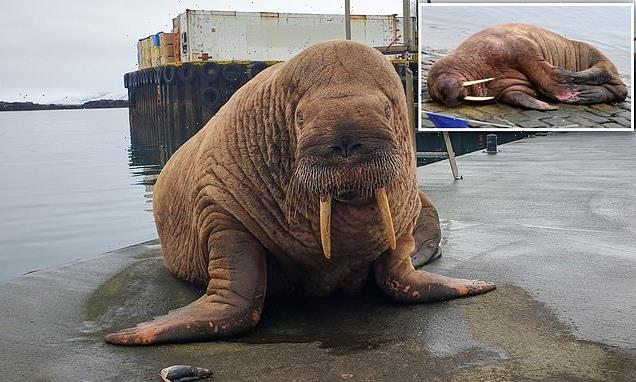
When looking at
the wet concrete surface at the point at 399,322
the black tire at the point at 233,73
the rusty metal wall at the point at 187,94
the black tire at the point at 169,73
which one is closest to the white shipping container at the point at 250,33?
the black tire at the point at 169,73

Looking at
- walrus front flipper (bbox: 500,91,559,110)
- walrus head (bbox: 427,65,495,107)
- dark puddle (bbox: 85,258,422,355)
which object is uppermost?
walrus head (bbox: 427,65,495,107)

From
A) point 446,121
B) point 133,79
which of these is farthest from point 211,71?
point 446,121

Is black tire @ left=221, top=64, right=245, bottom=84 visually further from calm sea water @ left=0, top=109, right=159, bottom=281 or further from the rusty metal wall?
calm sea water @ left=0, top=109, right=159, bottom=281

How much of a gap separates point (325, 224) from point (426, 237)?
1.84m

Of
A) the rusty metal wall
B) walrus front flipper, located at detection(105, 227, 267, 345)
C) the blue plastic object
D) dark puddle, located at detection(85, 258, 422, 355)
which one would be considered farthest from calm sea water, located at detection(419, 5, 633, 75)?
the rusty metal wall

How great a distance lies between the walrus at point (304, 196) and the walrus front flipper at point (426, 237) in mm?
773

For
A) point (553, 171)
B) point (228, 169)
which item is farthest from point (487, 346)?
point (553, 171)

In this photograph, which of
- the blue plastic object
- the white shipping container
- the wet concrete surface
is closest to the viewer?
the wet concrete surface

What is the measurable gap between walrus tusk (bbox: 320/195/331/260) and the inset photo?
10.9ft

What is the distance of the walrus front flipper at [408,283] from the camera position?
4180mm

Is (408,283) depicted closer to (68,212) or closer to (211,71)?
(68,212)

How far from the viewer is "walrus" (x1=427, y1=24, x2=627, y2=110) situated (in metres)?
6.66

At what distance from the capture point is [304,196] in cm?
386

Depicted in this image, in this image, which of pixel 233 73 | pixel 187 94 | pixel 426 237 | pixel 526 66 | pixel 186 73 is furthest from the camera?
pixel 187 94
